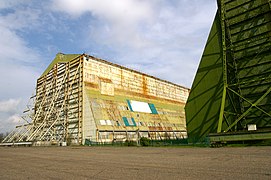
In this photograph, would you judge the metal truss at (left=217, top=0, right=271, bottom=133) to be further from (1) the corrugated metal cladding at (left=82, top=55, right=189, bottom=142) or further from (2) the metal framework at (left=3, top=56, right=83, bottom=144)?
(2) the metal framework at (left=3, top=56, right=83, bottom=144)

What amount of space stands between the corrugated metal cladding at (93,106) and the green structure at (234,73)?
56.5 ft

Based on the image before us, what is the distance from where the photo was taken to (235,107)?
18.7 meters

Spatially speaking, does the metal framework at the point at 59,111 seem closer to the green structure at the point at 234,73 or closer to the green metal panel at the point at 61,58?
the green metal panel at the point at 61,58

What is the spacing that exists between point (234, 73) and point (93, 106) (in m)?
22.1

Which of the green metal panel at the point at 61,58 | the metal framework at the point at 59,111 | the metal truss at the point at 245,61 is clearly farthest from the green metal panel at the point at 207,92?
the green metal panel at the point at 61,58

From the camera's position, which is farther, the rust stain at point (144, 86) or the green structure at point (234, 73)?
the rust stain at point (144, 86)

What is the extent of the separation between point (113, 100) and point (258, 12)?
86.9 feet

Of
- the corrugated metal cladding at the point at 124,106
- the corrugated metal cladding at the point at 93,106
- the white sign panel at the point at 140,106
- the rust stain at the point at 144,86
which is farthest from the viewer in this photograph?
the rust stain at the point at 144,86

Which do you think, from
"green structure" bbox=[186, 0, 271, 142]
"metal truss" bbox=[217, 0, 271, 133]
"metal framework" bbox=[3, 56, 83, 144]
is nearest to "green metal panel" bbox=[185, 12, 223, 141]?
"green structure" bbox=[186, 0, 271, 142]

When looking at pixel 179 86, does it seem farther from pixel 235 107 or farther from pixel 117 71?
pixel 235 107

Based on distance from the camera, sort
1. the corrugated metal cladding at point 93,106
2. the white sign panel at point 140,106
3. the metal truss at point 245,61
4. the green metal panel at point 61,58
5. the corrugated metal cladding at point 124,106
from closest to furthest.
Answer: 1. the metal truss at point 245,61
2. the corrugated metal cladding at point 124,106
3. the corrugated metal cladding at point 93,106
4. the green metal panel at point 61,58
5. the white sign panel at point 140,106

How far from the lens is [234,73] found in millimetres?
19297

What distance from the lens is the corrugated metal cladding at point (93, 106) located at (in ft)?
114

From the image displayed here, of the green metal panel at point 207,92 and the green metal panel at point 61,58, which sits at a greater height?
the green metal panel at point 61,58
